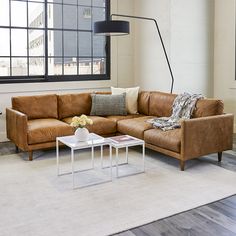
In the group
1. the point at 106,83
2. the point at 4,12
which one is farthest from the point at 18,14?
the point at 106,83

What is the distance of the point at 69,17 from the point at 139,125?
8.45ft

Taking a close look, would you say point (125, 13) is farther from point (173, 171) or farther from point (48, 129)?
point (173, 171)

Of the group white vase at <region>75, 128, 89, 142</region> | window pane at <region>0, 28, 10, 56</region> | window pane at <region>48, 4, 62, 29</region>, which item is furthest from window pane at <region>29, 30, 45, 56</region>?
white vase at <region>75, 128, 89, 142</region>

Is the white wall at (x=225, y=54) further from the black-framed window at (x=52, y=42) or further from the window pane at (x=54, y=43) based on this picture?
the window pane at (x=54, y=43)

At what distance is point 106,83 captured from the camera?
644 centimetres

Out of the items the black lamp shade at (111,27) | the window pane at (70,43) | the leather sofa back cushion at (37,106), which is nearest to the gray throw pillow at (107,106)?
the leather sofa back cushion at (37,106)

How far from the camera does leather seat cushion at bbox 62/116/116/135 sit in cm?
490

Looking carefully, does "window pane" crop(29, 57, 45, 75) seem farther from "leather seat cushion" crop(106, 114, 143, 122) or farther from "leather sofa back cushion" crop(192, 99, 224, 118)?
"leather sofa back cushion" crop(192, 99, 224, 118)

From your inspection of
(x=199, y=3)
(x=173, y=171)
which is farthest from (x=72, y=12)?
(x=173, y=171)

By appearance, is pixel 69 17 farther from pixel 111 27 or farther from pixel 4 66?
pixel 111 27

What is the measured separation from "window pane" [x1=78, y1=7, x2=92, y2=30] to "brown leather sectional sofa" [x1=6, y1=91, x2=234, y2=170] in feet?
4.61

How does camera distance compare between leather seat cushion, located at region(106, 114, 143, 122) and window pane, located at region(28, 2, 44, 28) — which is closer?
leather seat cushion, located at region(106, 114, 143, 122)

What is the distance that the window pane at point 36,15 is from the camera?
572 cm

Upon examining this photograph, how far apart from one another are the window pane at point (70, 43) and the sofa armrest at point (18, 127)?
5.63 feet
